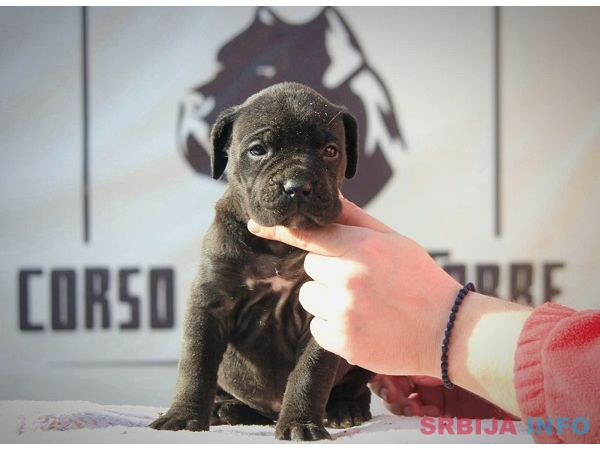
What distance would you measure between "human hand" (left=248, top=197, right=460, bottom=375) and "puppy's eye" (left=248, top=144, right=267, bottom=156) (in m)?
0.19

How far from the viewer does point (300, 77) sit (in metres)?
2.49

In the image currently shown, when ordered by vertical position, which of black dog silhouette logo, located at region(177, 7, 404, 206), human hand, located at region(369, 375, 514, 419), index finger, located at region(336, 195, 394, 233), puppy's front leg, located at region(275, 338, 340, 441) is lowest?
human hand, located at region(369, 375, 514, 419)

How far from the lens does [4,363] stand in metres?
2.31

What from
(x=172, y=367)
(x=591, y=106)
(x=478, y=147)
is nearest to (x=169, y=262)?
(x=172, y=367)

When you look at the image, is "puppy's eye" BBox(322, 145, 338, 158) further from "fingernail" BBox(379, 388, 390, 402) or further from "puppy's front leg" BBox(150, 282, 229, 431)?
"fingernail" BBox(379, 388, 390, 402)

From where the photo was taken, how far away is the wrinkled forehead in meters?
1.46

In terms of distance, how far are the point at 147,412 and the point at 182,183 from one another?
3.22 ft

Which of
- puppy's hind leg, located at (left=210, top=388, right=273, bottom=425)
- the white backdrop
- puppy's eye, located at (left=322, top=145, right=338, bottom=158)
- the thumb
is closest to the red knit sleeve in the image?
the thumb

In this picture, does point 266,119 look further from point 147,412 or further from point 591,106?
point 591,106

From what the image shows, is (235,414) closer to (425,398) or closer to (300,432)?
(300,432)

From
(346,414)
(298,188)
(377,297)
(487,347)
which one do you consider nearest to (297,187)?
(298,188)

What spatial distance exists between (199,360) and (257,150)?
1.72 ft

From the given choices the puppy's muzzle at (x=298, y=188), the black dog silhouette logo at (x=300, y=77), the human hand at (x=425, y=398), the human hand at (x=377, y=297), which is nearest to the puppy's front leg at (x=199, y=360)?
the human hand at (x=377, y=297)

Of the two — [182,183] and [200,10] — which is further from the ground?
[200,10]
